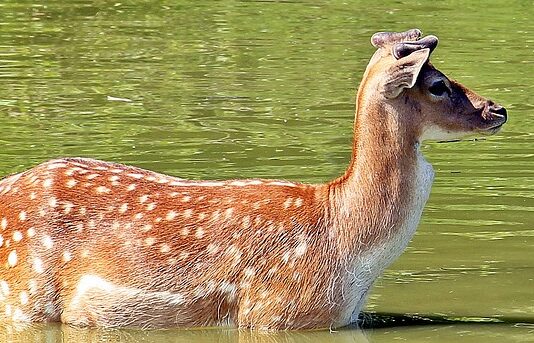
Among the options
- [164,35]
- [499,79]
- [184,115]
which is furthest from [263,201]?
[164,35]

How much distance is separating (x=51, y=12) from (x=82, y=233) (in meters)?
13.0

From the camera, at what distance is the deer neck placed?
9094 millimetres

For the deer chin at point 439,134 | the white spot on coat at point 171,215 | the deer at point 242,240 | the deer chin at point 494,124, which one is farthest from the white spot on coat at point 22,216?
the deer chin at point 494,124

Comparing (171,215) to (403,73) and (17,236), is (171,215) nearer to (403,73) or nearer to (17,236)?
(17,236)

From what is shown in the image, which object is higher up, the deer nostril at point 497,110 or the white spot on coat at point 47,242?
the deer nostril at point 497,110

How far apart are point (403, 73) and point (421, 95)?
21cm

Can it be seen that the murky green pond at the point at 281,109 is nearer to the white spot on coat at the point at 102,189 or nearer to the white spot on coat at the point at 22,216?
the white spot on coat at the point at 22,216

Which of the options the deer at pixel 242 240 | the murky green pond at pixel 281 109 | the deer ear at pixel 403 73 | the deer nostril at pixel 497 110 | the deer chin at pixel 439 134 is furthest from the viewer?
the murky green pond at pixel 281 109

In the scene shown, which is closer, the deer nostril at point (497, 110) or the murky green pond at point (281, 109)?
the deer nostril at point (497, 110)

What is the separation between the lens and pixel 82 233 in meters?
9.12

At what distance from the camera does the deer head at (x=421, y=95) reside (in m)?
9.01

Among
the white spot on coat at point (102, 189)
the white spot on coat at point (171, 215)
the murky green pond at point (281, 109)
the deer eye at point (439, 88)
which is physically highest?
the deer eye at point (439, 88)

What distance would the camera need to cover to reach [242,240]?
9.11 meters

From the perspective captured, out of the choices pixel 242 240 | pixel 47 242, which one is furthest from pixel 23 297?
pixel 242 240
